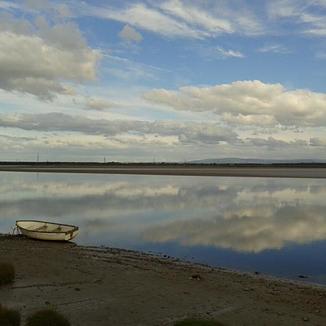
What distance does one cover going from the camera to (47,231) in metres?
21.0

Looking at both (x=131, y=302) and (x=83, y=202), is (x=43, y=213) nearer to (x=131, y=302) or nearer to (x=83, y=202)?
(x=83, y=202)

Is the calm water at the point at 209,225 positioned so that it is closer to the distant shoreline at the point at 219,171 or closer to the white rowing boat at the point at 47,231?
the white rowing boat at the point at 47,231

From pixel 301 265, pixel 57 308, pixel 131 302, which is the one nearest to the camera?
pixel 57 308

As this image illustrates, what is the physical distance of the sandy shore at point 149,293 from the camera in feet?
32.3

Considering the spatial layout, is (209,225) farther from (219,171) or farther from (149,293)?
(219,171)

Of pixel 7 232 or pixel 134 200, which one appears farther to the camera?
pixel 134 200

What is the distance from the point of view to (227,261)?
1706 cm

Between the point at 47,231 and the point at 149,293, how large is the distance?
1043 centimetres

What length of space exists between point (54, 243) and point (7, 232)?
4.01 m

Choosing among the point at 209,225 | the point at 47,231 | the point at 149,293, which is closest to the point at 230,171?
the point at 209,225

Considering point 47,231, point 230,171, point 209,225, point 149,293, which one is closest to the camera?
point 149,293

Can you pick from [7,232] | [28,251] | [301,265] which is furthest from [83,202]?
[301,265]

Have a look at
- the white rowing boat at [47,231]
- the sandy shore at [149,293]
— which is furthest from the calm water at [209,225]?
the sandy shore at [149,293]

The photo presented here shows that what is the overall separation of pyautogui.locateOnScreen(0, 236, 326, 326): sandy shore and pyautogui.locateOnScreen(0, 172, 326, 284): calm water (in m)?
2.33
